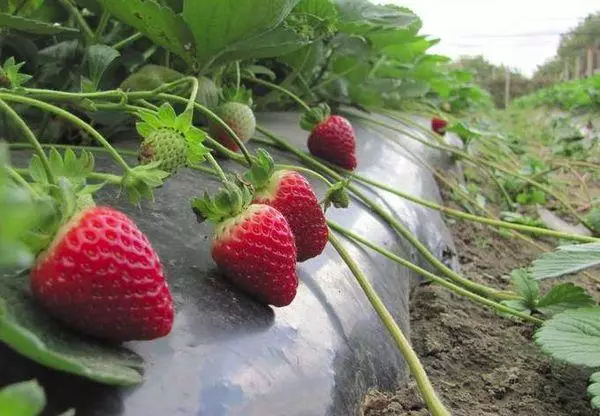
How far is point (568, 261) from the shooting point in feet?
3.11

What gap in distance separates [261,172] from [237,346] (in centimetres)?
22

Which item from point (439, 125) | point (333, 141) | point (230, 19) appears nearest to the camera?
point (230, 19)

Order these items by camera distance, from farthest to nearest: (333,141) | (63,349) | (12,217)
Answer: (333,141), (63,349), (12,217)

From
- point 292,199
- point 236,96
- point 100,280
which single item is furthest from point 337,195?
point 100,280

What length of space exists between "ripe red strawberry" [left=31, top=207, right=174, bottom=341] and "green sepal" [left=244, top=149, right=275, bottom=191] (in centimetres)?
27

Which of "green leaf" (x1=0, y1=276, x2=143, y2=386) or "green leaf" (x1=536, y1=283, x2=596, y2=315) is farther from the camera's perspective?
"green leaf" (x1=536, y1=283, x2=596, y2=315)

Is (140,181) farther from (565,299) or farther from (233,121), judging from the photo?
(565,299)

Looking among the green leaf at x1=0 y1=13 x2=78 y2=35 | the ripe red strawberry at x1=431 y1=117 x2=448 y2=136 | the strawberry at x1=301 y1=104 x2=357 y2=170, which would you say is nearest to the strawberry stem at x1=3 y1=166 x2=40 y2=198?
the green leaf at x1=0 y1=13 x2=78 y2=35

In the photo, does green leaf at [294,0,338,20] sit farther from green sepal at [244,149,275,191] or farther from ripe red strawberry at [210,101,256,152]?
green sepal at [244,149,275,191]

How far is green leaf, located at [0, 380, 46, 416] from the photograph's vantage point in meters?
0.32

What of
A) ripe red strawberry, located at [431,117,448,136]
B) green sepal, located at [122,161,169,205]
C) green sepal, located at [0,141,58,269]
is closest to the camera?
green sepal, located at [0,141,58,269]

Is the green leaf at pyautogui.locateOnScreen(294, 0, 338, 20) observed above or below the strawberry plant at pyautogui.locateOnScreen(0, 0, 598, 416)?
above

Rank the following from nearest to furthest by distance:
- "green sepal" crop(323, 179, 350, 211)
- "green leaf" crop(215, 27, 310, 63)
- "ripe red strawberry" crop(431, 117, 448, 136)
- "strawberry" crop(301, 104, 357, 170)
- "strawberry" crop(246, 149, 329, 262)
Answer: "strawberry" crop(246, 149, 329, 262) < "green sepal" crop(323, 179, 350, 211) < "green leaf" crop(215, 27, 310, 63) < "strawberry" crop(301, 104, 357, 170) < "ripe red strawberry" crop(431, 117, 448, 136)

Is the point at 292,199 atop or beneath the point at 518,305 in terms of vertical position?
atop
